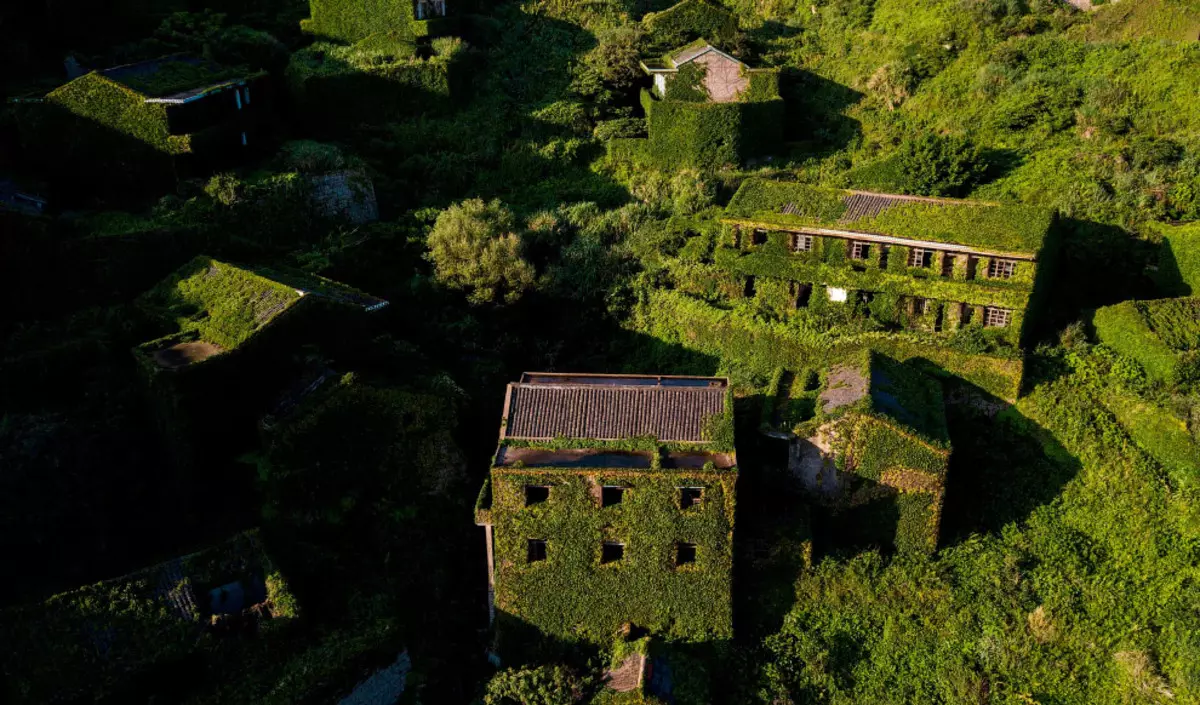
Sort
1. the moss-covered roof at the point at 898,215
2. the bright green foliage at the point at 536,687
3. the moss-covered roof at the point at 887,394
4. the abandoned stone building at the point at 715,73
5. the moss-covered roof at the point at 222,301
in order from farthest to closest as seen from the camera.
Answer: the abandoned stone building at the point at 715,73 < the moss-covered roof at the point at 898,215 < the moss-covered roof at the point at 222,301 < the moss-covered roof at the point at 887,394 < the bright green foliage at the point at 536,687

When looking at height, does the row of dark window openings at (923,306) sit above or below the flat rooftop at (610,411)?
above

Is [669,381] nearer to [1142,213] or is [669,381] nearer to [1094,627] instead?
[1094,627]

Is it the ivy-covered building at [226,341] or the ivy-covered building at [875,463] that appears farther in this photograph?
the ivy-covered building at [875,463]

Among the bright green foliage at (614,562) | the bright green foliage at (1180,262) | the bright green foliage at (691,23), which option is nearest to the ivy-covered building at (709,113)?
the bright green foliage at (691,23)

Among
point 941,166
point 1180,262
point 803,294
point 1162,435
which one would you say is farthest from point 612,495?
point 1180,262

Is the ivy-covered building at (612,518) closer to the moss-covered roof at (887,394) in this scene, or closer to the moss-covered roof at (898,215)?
the moss-covered roof at (887,394)

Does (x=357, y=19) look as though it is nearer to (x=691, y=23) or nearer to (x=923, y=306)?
(x=691, y=23)

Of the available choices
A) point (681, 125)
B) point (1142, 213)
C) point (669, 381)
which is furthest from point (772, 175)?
point (669, 381)
